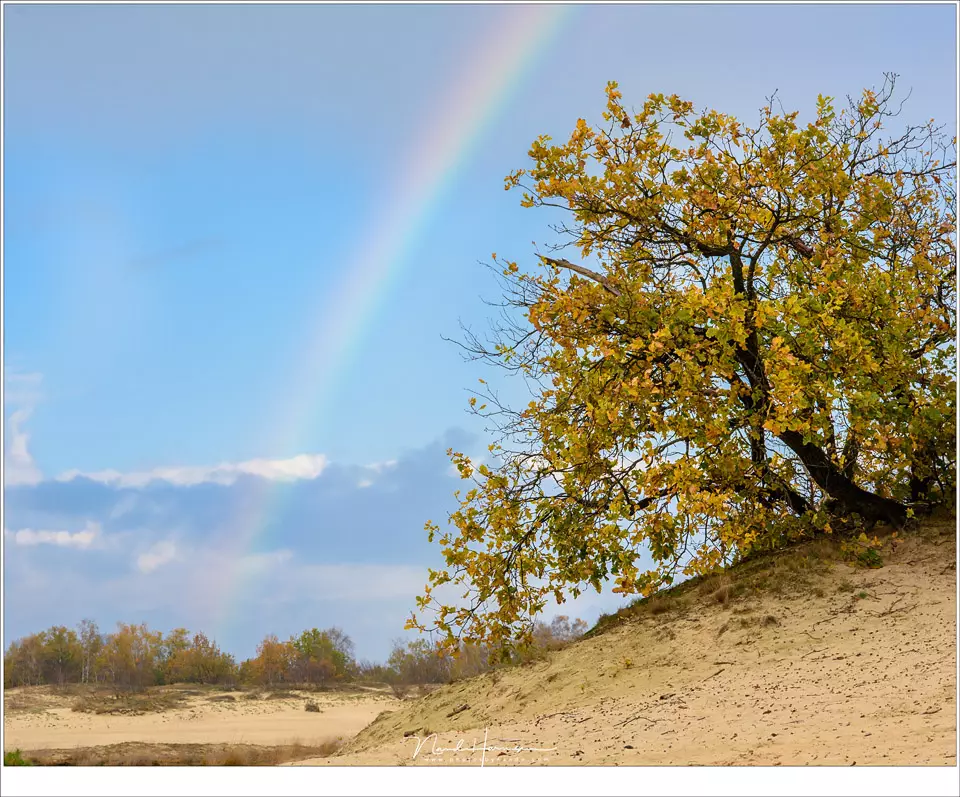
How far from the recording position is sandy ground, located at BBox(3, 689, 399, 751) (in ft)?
38.2

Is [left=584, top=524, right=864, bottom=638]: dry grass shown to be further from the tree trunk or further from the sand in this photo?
the tree trunk

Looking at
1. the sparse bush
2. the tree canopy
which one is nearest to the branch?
the tree canopy

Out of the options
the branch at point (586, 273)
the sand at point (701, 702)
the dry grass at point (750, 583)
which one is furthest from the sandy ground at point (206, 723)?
the branch at point (586, 273)

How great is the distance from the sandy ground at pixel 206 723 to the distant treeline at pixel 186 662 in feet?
1.61

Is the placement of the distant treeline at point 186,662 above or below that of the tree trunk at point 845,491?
below

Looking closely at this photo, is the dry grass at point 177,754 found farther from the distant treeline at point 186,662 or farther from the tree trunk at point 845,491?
the tree trunk at point 845,491

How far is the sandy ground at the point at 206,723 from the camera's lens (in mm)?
11656

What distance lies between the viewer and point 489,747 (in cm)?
793

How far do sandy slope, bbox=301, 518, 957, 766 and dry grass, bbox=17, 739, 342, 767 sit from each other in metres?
0.93

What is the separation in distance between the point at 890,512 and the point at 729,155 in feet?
16.9

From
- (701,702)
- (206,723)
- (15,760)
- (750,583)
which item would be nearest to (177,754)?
(15,760)

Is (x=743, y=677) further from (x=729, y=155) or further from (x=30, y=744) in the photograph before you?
(x=30, y=744)

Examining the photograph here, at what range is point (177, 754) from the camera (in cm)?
1032

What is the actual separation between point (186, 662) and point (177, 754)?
14.6ft
